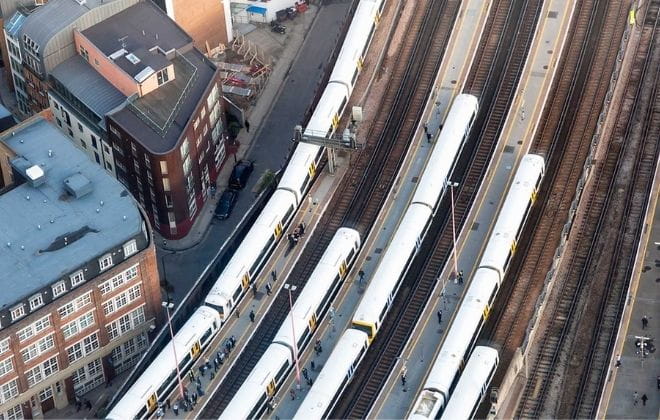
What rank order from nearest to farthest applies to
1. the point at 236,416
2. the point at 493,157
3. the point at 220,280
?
the point at 236,416, the point at 220,280, the point at 493,157

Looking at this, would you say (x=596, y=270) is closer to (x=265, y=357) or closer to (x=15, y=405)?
(x=265, y=357)

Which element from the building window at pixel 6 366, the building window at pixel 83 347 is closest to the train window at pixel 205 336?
the building window at pixel 83 347

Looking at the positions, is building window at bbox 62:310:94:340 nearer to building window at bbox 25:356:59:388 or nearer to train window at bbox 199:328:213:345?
building window at bbox 25:356:59:388

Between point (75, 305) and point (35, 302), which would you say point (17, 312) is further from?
point (75, 305)

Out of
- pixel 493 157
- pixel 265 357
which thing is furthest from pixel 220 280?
pixel 493 157

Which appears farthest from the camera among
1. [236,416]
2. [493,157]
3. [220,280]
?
[493,157]

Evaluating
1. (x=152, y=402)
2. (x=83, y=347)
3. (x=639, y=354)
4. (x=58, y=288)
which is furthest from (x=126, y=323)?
(x=639, y=354)
